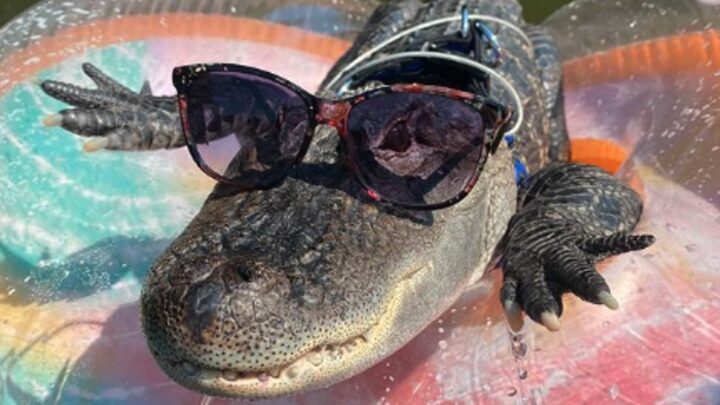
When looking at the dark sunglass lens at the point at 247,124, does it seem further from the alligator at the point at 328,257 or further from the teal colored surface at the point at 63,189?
the teal colored surface at the point at 63,189

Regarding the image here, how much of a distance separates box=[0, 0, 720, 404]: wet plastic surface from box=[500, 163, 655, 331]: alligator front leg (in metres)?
0.11

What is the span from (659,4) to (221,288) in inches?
83.5

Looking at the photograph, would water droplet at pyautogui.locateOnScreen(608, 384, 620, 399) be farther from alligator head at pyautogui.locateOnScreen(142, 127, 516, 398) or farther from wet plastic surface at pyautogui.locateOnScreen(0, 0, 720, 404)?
alligator head at pyautogui.locateOnScreen(142, 127, 516, 398)

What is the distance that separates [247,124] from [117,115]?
2.21ft

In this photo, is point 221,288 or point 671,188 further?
point 671,188

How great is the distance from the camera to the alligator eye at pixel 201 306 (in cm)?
175

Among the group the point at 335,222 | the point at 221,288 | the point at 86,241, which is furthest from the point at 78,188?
the point at 221,288

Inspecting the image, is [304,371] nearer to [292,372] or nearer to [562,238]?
[292,372]

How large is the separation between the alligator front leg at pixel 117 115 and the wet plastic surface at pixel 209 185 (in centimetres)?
20

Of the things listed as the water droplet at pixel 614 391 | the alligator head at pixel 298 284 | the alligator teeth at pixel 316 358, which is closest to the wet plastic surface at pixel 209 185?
the water droplet at pixel 614 391

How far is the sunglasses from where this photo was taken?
2100 mm

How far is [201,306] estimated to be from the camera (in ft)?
5.76

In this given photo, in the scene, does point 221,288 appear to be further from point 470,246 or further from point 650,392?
point 650,392

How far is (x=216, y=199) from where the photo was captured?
7.29 ft
